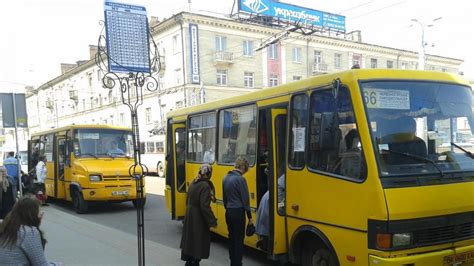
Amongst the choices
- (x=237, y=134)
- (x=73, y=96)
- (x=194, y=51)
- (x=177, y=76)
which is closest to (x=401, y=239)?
(x=237, y=134)

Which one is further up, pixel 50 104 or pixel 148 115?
pixel 50 104

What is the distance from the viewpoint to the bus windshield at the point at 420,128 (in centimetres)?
489

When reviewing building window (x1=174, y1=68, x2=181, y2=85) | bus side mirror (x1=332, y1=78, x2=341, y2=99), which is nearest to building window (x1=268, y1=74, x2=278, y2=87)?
building window (x1=174, y1=68, x2=181, y2=85)

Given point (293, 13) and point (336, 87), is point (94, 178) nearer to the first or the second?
point (336, 87)

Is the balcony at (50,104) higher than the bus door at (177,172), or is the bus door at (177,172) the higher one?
the balcony at (50,104)

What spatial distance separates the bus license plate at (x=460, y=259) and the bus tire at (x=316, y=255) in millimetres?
1185

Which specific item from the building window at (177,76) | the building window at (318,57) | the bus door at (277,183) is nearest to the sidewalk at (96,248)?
the bus door at (277,183)

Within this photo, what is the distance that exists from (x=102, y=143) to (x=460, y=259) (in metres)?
11.6

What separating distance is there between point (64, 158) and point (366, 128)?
11952mm

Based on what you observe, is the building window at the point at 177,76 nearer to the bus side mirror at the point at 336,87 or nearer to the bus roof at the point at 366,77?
the bus roof at the point at 366,77

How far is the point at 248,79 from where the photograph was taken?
43000mm

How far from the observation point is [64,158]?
14.5 metres

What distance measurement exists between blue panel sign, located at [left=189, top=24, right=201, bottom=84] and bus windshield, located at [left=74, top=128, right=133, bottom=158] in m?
24.9

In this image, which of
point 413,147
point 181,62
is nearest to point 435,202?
point 413,147
